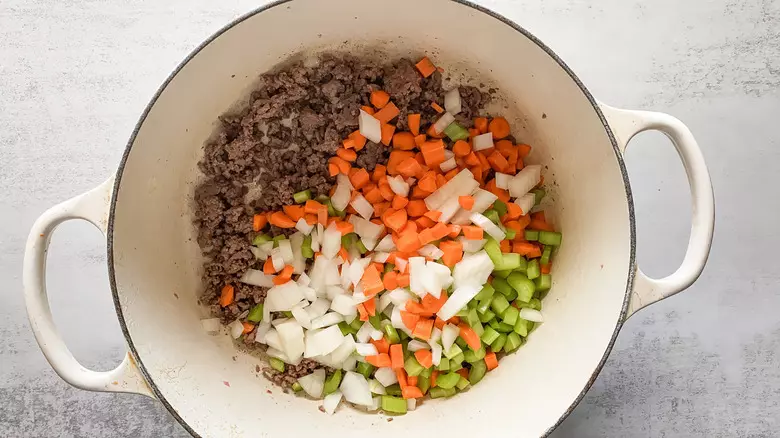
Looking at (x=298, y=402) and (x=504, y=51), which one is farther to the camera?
(x=298, y=402)

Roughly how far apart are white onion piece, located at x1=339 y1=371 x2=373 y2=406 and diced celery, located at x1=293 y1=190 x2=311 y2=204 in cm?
36

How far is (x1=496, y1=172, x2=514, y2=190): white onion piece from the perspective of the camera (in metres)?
1.27

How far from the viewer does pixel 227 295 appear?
1.27 metres

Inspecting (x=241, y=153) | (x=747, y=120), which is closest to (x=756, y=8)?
(x=747, y=120)

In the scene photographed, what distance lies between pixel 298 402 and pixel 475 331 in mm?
380

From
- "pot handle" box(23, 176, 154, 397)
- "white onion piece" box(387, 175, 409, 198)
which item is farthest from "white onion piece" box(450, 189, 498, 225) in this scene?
"pot handle" box(23, 176, 154, 397)

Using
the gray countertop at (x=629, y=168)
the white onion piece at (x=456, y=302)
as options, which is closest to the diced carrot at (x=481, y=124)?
the gray countertop at (x=629, y=168)

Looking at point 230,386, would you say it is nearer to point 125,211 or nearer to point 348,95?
point 125,211

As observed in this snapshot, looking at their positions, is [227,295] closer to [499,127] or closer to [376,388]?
[376,388]

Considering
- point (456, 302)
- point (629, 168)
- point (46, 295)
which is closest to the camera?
point (46, 295)

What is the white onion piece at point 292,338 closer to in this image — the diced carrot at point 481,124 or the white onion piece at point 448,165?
the white onion piece at point 448,165

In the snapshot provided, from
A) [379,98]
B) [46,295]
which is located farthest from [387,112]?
[46,295]

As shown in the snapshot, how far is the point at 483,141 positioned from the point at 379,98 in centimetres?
23

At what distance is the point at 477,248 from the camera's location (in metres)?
1.23
